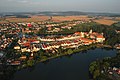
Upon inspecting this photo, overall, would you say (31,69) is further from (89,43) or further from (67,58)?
(89,43)

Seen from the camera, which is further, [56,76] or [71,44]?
[71,44]

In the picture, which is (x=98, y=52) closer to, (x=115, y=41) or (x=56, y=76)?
(x=115, y=41)

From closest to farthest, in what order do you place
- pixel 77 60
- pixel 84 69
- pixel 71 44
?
pixel 84 69 → pixel 77 60 → pixel 71 44

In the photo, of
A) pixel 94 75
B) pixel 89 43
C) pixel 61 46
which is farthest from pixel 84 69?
pixel 89 43

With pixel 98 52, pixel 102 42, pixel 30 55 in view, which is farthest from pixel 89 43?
pixel 30 55

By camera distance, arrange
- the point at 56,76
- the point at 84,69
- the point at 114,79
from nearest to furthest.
→ the point at 114,79
the point at 56,76
the point at 84,69

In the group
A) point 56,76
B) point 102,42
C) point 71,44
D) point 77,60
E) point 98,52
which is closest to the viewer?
point 56,76
